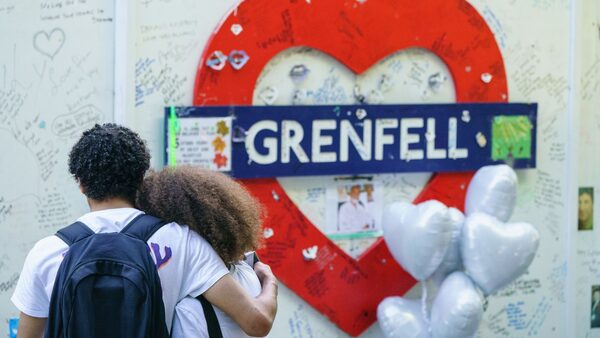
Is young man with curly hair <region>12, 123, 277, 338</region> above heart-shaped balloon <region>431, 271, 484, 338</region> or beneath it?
above

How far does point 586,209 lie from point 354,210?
→ 4.98 feet

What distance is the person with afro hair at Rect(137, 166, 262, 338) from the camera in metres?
2.89

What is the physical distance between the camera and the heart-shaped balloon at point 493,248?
15.6 ft

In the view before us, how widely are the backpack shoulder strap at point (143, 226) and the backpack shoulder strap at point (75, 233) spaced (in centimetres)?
10

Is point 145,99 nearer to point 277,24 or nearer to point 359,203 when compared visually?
point 277,24

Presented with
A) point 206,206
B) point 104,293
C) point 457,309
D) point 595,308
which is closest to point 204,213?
point 206,206

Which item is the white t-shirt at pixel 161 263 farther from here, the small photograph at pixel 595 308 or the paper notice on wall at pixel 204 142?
the small photograph at pixel 595 308

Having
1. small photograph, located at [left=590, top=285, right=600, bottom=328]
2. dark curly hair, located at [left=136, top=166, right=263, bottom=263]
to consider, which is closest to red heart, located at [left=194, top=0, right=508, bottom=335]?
small photograph, located at [left=590, top=285, right=600, bottom=328]

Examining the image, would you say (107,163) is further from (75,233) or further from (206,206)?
(206,206)

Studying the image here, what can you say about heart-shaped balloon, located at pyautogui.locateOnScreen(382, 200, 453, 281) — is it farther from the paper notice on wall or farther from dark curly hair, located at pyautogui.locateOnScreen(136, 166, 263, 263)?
dark curly hair, located at pyautogui.locateOnScreen(136, 166, 263, 263)

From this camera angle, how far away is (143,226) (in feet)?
9.38

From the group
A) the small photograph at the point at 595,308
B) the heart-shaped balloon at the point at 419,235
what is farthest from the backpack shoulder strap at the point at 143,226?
the small photograph at the point at 595,308

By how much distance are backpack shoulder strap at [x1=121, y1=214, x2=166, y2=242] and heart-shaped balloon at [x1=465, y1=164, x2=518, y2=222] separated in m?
2.37

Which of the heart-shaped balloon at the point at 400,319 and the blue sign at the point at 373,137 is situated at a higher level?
the blue sign at the point at 373,137
